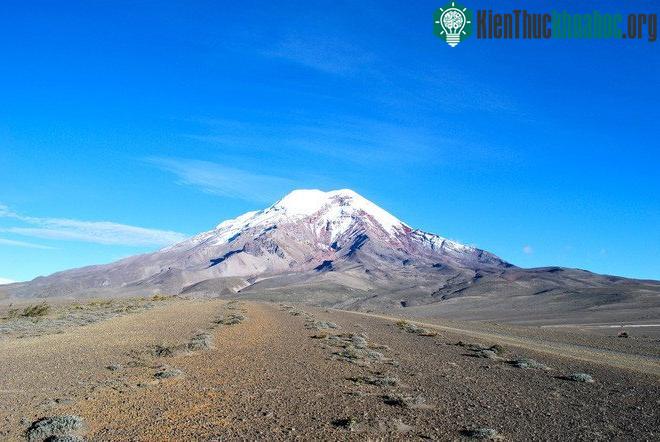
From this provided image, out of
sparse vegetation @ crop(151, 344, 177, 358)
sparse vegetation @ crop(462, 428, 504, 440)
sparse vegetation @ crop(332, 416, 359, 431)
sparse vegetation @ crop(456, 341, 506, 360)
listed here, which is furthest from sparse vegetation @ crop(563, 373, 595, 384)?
sparse vegetation @ crop(151, 344, 177, 358)

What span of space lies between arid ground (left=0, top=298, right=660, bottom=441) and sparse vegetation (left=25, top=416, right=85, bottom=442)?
0.03 meters

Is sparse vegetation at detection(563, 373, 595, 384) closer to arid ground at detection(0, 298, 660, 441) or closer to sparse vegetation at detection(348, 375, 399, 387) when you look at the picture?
arid ground at detection(0, 298, 660, 441)

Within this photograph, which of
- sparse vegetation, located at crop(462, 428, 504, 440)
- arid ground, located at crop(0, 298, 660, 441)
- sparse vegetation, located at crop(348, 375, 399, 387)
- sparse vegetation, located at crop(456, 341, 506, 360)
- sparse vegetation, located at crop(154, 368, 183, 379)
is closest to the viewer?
sparse vegetation, located at crop(462, 428, 504, 440)

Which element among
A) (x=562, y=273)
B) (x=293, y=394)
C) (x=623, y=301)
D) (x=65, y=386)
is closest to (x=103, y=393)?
(x=65, y=386)

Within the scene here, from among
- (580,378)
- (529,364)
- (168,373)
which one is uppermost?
(529,364)

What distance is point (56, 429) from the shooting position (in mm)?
9648

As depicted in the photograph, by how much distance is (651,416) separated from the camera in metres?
12.0

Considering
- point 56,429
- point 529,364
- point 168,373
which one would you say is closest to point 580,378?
point 529,364

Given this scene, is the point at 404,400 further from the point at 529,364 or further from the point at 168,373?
the point at 529,364

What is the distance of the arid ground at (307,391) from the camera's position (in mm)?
10227

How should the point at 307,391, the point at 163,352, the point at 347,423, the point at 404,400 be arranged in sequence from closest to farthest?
the point at 347,423 → the point at 404,400 → the point at 307,391 → the point at 163,352

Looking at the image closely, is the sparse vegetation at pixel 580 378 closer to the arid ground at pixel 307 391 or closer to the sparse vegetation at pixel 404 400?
the arid ground at pixel 307 391

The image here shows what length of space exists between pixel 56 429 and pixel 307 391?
232 inches

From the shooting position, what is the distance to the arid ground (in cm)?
1023
